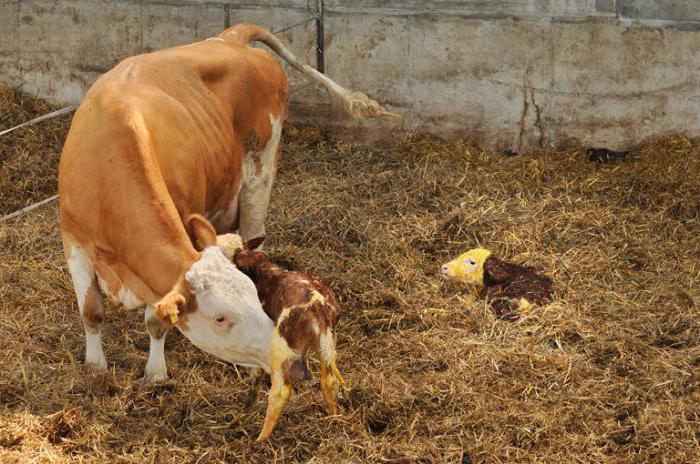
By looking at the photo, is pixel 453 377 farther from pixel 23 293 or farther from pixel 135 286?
pixel 23 293

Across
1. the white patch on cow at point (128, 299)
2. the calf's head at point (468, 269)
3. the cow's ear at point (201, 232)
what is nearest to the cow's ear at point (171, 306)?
the cow's ear at point (201, 232)

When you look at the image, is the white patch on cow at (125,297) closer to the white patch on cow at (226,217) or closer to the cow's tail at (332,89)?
the white patch on cow at (226,217)

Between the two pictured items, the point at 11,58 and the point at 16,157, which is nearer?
the point at 16,157

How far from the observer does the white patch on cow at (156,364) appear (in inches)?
229

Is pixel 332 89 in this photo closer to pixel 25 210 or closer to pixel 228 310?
pixel 25 210

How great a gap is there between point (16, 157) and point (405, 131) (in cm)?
311

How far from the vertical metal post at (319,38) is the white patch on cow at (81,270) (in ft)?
12.1

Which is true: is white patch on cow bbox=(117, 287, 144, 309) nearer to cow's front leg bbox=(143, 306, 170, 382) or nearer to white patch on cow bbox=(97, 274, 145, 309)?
white patch on cow bbox=(97, 274, 145, 309)

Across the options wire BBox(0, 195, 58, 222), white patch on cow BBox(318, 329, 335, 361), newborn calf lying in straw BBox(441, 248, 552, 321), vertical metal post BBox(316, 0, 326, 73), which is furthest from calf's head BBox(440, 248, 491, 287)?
wire BBox(0, 195, 58, 222)

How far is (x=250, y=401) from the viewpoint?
18.3 ft

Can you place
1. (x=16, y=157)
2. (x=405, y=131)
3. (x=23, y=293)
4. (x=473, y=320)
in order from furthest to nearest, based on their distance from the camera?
(x=405, y=131)
(x=16, y=157)
(x=23, y=293)
(x=473, y=320)

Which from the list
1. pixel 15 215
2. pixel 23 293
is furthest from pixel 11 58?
pixel 23 293

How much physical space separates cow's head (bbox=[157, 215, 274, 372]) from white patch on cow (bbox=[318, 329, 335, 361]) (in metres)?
0.25

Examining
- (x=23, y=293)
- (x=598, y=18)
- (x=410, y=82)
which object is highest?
(x=598, y=18)
